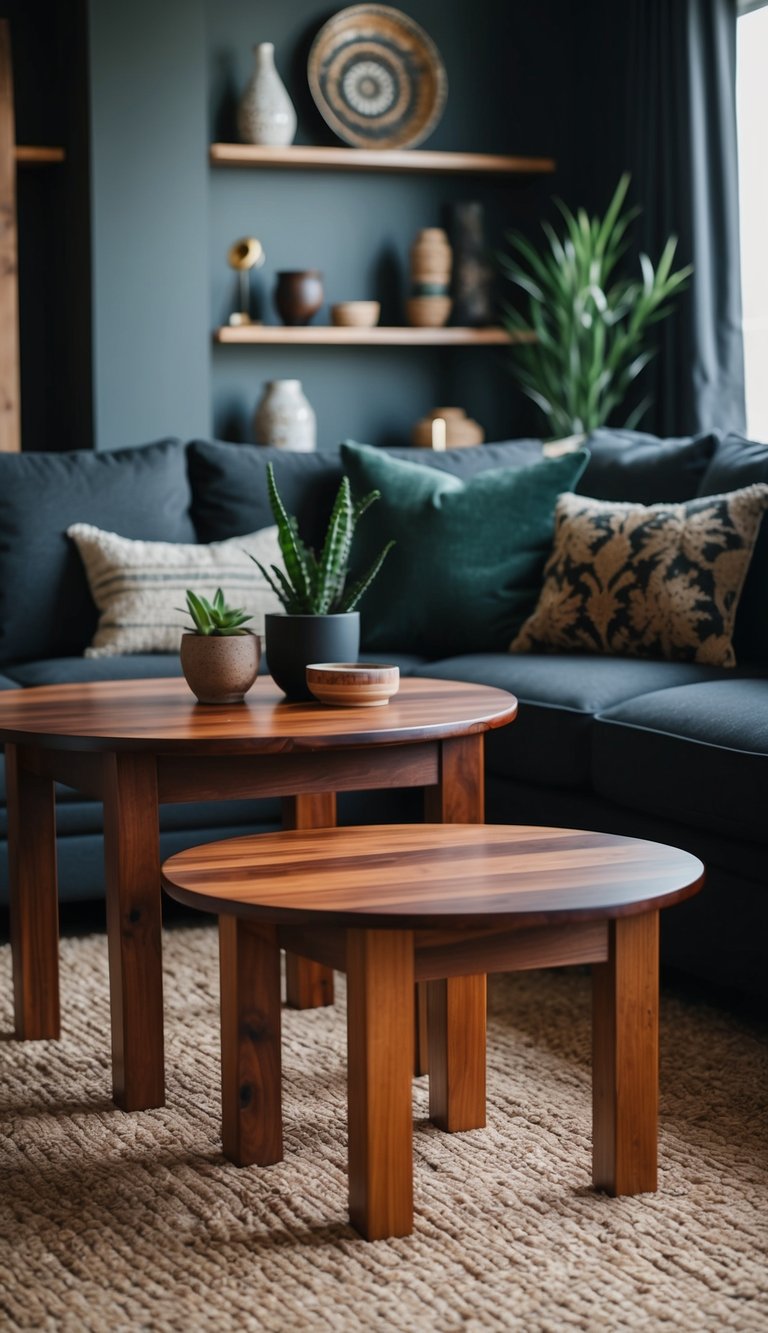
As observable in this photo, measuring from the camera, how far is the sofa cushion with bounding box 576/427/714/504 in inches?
137

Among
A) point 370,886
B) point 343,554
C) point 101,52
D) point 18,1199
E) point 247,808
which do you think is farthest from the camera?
point 101,52

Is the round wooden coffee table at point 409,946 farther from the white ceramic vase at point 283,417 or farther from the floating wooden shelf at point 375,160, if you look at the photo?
the floating wooden shelf at point 375,160

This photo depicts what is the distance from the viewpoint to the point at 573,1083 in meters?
2.24

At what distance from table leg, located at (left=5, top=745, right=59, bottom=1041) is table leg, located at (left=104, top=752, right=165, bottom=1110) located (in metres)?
0.29

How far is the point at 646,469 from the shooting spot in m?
3.54

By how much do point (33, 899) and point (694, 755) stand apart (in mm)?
1087

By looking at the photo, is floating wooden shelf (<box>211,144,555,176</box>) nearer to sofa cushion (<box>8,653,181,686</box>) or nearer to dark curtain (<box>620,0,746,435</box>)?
dark curtain (<box>620,0,746,435</box>)

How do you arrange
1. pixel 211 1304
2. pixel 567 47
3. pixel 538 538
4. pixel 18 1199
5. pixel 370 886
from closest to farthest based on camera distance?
pixel 211 1304
pixel 370 886
pixel 18 1199
pixel 538 538
pixel 567 47

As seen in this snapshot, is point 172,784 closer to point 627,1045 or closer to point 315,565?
point 315,565

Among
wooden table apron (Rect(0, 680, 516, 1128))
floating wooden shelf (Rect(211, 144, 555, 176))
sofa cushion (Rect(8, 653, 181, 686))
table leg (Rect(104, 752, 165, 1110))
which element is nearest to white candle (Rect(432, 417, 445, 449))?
floating wooden shelf (Rect(211, 144, 555, 176))

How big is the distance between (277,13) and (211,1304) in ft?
14.7

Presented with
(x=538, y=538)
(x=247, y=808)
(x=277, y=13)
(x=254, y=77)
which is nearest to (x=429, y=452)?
(x=538, y=538)

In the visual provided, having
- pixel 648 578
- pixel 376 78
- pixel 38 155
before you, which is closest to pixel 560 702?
pixel 648 578

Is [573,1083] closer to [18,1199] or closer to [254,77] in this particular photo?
[18,1199]
